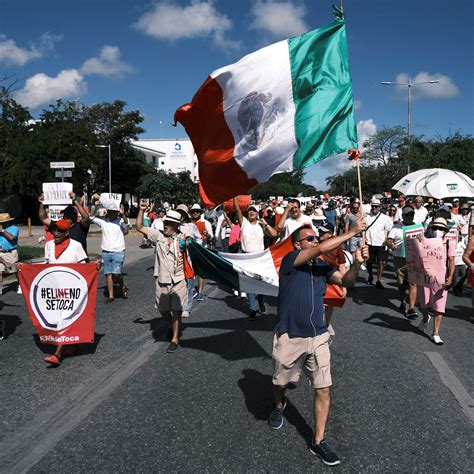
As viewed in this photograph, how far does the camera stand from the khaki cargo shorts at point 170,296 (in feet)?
20.8

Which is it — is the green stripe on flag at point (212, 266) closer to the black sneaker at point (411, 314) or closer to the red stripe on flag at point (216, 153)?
the red stripe on flag at point (216, 153)

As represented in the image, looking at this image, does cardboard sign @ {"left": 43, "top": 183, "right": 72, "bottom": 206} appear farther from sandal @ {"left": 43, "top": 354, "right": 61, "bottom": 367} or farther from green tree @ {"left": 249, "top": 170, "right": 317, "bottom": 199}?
green tree @ {"left": 249, "top": 170, "right": 317, "bottom": 199}

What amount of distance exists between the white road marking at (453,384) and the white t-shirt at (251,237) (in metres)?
3.16

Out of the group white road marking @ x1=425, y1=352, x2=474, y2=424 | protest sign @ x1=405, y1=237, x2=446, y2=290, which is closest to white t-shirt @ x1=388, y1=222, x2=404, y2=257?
protest sign @ x1=405, y1=237, x2=446, y2=290

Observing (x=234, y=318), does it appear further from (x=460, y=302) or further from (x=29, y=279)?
(x=460, y=302)

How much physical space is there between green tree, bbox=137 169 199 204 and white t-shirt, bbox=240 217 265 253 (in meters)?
35.6

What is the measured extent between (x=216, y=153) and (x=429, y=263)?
3.42 meters

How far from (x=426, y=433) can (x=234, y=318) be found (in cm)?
430

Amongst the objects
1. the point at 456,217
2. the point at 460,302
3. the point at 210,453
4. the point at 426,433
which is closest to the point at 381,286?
the point at 460,302

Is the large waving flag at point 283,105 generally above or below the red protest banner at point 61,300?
above

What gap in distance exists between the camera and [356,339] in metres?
6.69

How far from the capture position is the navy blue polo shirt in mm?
3830

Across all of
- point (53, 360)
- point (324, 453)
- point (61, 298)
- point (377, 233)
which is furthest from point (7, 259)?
point (377, 233)

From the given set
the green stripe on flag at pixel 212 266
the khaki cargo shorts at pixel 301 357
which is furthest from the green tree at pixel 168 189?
the khaki cargo shorts at pixel 301 357
